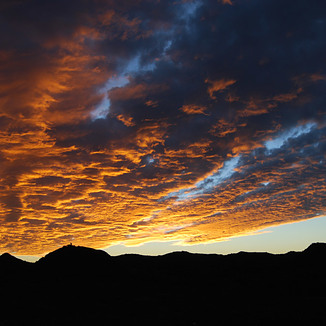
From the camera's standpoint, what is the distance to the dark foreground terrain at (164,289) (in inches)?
1160

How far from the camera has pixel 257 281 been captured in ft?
143

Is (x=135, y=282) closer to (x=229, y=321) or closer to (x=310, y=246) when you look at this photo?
(x=229, y=321)

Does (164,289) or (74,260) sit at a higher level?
(74,260)

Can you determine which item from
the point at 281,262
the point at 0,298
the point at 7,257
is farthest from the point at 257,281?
the point at 7,257

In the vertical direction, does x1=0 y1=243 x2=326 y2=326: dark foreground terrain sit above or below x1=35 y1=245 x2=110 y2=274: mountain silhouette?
below

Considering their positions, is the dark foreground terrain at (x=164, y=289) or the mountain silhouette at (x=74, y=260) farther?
the mountain silhouette at (x=74, y=260)

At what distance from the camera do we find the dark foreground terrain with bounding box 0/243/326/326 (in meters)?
29.5

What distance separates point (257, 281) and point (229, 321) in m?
18.7

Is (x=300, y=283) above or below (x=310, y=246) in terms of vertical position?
below

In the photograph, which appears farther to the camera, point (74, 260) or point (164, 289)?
point (74, 260)

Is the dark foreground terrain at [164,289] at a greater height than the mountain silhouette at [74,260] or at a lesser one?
lesser

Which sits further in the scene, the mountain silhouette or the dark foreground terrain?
the mountain silhouette

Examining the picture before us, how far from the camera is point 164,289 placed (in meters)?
42.3

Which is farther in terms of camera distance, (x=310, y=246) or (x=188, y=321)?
(x=310, y=246)
